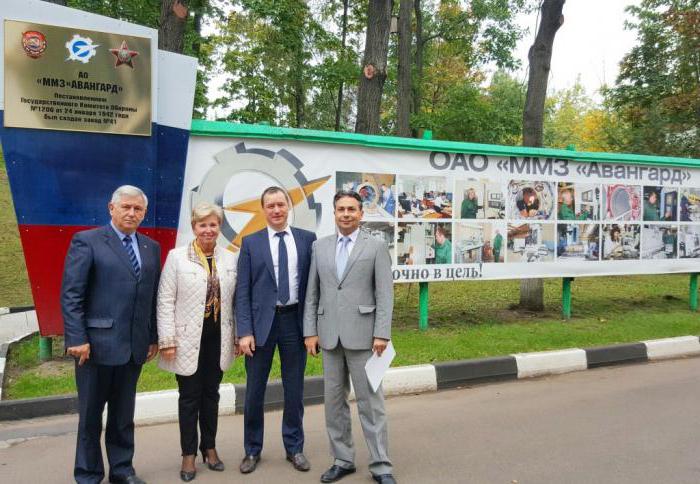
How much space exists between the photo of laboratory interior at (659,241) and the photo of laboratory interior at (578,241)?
0.95 metres

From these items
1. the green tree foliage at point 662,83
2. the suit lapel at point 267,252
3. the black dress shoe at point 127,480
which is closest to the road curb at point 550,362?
the suit lapel at point 267,252

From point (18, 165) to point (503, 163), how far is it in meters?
A: 5.09

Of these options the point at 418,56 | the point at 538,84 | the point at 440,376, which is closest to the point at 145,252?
the point at 440,376

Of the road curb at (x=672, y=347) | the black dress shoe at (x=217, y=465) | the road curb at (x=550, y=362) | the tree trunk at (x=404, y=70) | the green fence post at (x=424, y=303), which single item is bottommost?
the black dress shoe at (x=217, y=465)

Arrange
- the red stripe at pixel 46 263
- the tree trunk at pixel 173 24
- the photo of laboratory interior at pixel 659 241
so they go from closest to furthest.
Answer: the red stripe at pixel 46 263, the tree trunk at pixel 173 24, the photo of laboratory interior at pixel 659 241

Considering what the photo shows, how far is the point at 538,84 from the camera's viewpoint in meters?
8.31

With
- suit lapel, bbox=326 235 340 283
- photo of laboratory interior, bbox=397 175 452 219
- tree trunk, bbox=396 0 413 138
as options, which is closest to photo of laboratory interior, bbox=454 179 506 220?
photo of laboratory interior, bbox=397 175 452 219

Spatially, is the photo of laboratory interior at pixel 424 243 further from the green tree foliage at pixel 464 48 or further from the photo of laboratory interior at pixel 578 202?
the green tree foliage at pixel 464 48

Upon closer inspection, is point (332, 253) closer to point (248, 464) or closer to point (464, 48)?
point (248, 464)

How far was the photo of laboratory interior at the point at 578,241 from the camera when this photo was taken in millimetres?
7359

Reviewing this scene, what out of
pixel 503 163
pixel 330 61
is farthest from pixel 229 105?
pixel 503 163

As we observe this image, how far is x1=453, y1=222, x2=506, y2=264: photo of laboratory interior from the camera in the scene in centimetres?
665

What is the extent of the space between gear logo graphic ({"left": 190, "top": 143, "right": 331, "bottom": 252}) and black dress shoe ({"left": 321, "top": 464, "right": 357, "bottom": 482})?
2666mm

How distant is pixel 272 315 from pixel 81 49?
2.90 m
